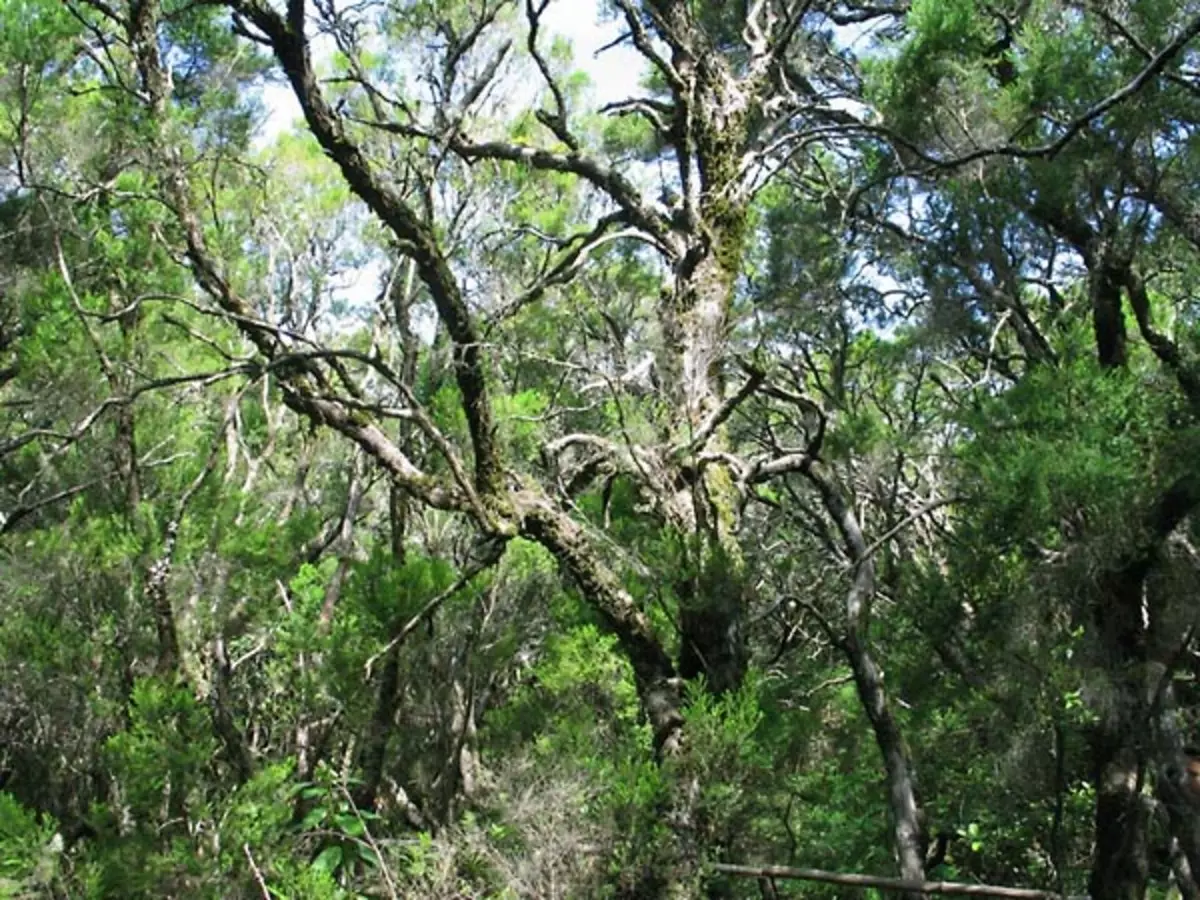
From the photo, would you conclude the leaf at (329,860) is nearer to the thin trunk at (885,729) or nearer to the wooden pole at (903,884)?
the wooden pole at (903,884)

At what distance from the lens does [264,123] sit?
7320mm

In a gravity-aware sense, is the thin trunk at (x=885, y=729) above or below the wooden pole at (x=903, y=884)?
above

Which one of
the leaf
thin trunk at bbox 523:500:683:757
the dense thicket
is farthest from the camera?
the leaf

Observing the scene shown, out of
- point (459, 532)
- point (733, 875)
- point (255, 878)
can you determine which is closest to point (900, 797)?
point (733, 875)

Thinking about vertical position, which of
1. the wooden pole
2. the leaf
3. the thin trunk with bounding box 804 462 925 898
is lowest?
the leaf

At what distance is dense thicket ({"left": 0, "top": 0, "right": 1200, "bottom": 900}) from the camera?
3998mm

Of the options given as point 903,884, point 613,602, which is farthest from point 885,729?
point 613,602

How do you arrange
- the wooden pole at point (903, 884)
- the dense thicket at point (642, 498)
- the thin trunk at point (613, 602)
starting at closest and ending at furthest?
the wooden pole at point (903, 884), the dense thicket at point (642, 498), the thin trunk at point (613, 602)

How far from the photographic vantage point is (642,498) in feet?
17.3

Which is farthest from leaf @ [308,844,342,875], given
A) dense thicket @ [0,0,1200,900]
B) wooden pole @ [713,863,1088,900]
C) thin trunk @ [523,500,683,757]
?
wooden pole @ [713,863,1088,900]

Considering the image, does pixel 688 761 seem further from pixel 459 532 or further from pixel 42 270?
pixel 42 270

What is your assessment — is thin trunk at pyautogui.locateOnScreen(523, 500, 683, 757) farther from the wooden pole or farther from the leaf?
the leaf

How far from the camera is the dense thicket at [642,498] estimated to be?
13.1 feet

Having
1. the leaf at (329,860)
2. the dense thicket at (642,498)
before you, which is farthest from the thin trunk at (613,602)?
the leaf at (329,860)
